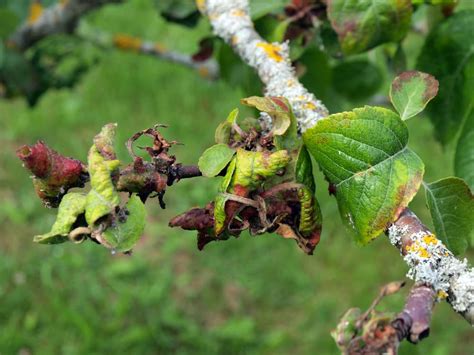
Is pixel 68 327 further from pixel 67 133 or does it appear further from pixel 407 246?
pixel 407 246

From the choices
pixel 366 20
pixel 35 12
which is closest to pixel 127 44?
pixel 35 12

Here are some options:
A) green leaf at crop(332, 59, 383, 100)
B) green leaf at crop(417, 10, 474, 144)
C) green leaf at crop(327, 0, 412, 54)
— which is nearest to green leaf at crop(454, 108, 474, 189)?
green leaf at crop(417, 10, 474, 144)

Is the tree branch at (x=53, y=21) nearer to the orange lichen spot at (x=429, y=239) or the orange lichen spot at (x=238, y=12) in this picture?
the orange lichen spot at (x=238, y=12)

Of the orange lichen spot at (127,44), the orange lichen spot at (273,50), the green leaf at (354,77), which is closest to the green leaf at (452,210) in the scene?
the orange lichen spot at (273,50)

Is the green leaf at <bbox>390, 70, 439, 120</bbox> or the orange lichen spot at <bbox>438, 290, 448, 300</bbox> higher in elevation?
the green leaf at <bbox>390, 70, 439, 120</bbox>

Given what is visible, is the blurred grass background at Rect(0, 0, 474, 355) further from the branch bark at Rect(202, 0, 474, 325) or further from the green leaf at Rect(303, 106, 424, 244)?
the green leaf at Rect(303, 106, 424, 244)

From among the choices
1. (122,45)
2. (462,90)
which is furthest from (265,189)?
(122,45)

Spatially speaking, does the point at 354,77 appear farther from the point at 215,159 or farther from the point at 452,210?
the point at 215,159
